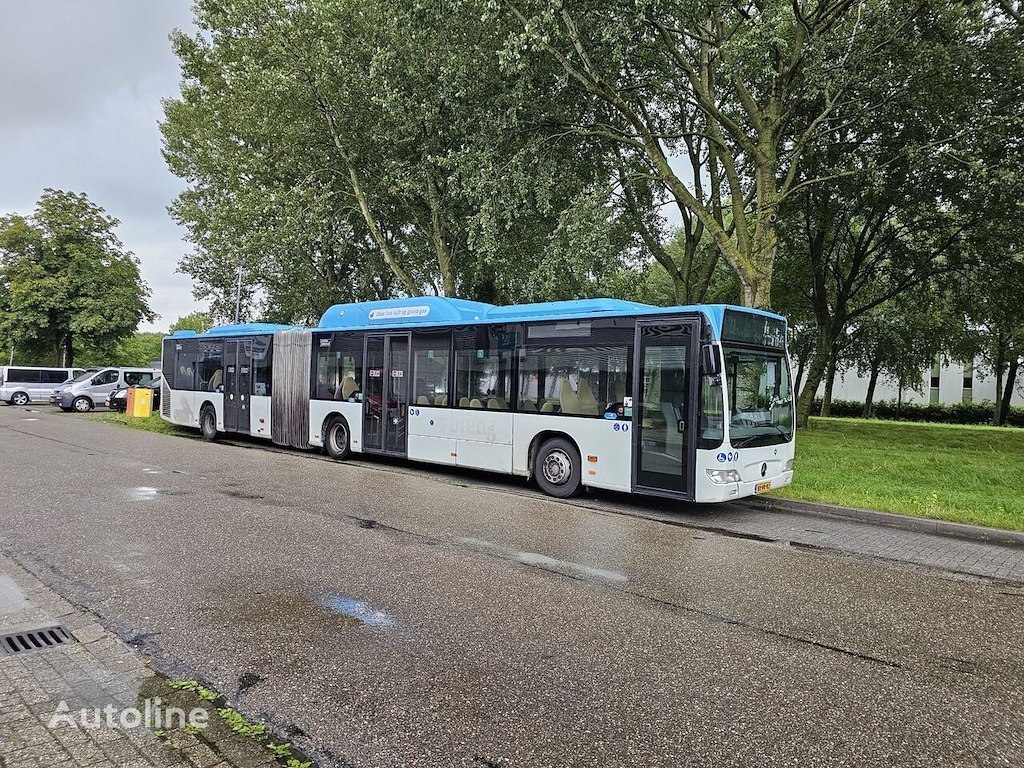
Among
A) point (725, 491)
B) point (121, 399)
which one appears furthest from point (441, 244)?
point (121, 399)

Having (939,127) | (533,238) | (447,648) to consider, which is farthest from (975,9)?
(447,648)

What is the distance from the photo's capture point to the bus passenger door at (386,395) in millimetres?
13375

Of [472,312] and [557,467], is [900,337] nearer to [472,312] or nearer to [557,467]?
[472,312]

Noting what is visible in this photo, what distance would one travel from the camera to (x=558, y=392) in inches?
422

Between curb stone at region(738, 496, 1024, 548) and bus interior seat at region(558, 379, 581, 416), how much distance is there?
292cm

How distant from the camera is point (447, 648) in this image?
422 centimetres

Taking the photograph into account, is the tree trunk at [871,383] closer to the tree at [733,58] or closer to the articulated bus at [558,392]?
the tree at [733,58]

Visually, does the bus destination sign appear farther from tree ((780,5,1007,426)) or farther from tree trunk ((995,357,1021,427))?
tree trunk ((995,357,1021,427))

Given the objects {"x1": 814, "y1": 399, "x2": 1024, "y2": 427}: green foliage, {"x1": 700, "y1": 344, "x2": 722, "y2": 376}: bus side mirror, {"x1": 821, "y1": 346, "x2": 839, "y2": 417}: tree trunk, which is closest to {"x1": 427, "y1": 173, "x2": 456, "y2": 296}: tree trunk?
{"x1": 821, "y1": 346, "x2": 839, "y2": 417}: tree trunk

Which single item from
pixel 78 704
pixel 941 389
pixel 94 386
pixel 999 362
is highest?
pixel 999 362

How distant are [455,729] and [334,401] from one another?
12416 millimetres

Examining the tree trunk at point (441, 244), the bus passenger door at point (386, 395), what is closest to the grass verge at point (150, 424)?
the bus passenger door at point (386, 395)

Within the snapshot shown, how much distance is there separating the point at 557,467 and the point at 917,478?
22.3 ft

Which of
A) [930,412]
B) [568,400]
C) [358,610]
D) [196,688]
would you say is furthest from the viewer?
[930,412]
